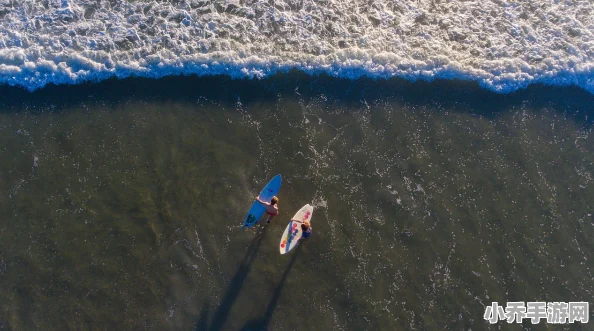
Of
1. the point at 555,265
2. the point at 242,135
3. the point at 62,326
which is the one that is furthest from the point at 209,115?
the point at 555,265

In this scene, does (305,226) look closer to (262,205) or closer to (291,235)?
(291,235)

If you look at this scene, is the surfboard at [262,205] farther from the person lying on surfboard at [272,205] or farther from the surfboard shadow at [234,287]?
the surfboard shadow at [234,287]

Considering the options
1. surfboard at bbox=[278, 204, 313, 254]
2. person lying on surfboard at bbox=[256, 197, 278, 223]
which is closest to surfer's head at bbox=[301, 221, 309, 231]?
surfboard at bbox=[278, 204, 313, 254]

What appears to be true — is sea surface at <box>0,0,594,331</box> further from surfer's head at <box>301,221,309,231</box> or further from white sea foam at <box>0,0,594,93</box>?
surfer's head at <box>301,221,309,231</box>

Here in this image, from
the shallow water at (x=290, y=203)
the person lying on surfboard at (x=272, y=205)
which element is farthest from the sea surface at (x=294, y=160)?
the person lying on surfboard at (x=272, y=205)

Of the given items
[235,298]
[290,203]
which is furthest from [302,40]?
[235,298]

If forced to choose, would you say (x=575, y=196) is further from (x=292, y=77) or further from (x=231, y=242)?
(x=231, y=242)
